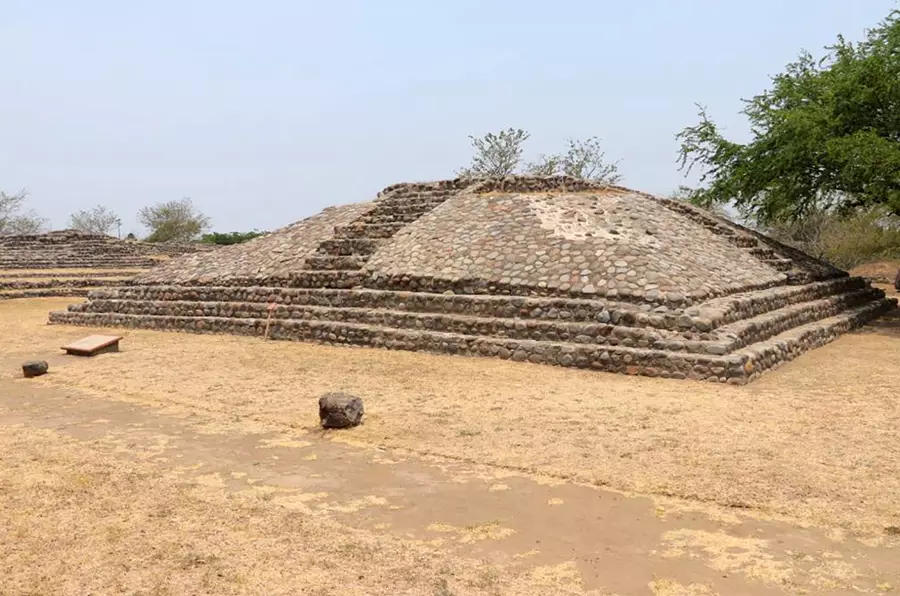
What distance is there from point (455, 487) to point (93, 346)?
27.0ft

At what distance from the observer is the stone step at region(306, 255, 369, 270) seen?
1391cm

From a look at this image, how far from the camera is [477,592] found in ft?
11.3

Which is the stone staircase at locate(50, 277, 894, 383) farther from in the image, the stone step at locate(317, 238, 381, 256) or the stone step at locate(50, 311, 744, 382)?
the stone step at locate(317, 238, 381, 256)

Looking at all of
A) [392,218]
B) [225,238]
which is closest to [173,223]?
[225,238]

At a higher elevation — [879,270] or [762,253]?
[762,253]

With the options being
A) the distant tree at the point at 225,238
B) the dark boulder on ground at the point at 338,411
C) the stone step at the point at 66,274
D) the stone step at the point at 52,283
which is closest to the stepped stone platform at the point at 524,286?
the dark boulder on ground at the point at 338,411

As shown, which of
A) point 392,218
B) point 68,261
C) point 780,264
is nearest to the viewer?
point 780,264

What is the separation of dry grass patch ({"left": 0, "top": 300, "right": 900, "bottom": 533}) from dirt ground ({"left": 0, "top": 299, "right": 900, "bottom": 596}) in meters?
0.04

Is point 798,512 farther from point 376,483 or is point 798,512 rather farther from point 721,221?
point 721,221

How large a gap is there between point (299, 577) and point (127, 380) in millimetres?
6413

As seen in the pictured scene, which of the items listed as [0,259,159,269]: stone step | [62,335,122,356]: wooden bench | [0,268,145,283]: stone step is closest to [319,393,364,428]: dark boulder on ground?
[62,335,122,356]: wooden bench

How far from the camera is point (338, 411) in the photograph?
6539 mm

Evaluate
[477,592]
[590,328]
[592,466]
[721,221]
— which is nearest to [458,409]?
[592,466]

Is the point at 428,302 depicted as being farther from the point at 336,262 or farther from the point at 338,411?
the point at 338,411
